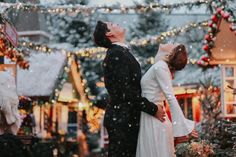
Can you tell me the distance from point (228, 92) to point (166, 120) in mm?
6424

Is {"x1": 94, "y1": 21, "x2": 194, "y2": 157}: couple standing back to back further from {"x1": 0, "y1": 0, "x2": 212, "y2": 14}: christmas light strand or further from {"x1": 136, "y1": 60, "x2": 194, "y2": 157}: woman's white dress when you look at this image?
{"x1": 0, "y1": 0, "x2": 212, "y2": 14}: christmas light strand

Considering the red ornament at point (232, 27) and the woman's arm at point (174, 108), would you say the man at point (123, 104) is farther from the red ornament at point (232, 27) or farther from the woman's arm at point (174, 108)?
the red ornament at point (232, 27)

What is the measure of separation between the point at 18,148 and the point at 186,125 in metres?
2.65

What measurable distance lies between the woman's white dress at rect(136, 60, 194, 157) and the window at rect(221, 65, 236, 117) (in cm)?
634

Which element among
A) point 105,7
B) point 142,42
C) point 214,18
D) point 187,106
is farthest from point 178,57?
point 187,106

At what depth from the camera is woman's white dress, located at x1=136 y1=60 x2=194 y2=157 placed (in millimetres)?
5879

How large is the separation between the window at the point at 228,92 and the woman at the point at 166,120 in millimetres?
6279

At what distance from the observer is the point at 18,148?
7648 millimetres

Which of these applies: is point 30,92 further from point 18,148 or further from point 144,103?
point 144,103

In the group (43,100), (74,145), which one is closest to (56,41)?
(74,145)

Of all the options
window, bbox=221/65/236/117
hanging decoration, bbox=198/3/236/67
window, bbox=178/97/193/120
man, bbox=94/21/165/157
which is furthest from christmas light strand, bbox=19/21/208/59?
man, bbox=94/21/165/157

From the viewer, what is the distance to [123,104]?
19.6 feet

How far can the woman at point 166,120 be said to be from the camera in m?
5.88

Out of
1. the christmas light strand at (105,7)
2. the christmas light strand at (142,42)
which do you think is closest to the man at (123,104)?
the christmas light strand at (105,7)
